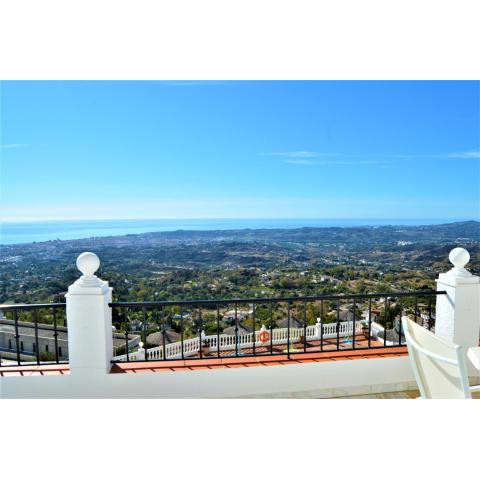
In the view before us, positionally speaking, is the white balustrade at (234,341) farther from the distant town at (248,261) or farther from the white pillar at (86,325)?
the white pillar at (86,325)

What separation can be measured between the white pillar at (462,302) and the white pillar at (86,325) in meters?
3.03

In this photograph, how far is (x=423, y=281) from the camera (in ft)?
14.0

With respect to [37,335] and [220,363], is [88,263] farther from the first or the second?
[220,363]

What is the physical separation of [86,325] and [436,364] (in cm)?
246

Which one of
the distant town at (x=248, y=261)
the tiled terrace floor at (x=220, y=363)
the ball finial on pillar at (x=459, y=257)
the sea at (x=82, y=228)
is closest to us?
the tiled terrace floor at (x=220, y=363)

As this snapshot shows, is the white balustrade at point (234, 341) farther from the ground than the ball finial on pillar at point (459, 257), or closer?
closer

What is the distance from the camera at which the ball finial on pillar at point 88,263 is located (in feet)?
9.86

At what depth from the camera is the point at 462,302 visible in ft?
11.1

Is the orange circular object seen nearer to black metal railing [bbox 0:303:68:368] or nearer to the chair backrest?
black metal railing [bbox 0:303:68:368]

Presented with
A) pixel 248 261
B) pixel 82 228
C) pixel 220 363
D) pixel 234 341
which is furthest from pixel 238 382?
pixel 82 228

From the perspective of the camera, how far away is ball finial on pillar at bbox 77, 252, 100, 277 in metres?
3.00

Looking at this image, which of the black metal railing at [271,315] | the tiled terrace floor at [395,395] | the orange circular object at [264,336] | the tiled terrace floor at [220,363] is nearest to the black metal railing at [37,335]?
the tiled terrace floor at [220,363]

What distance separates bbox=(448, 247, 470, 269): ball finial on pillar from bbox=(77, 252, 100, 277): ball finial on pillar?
10.2ft
